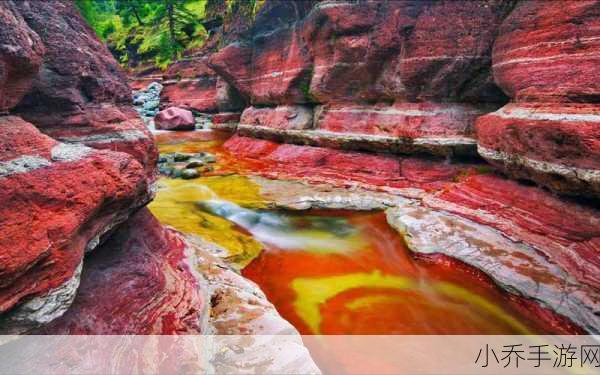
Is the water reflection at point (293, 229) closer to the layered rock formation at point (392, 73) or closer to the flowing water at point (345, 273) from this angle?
the flowing water at point (345, 273)

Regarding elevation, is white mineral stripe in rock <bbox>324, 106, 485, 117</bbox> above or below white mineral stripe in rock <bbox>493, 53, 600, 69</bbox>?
below

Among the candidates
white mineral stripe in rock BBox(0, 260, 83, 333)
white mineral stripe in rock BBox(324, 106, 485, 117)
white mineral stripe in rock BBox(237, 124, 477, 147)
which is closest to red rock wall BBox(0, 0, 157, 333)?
white mineral stripe in rock BBox(0, 260, 83, 333)

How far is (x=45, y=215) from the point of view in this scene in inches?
110

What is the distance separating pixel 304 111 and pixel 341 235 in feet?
24.4

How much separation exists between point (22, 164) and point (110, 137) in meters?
1.75

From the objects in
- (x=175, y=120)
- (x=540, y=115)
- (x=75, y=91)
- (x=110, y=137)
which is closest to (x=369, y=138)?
(x=540, y=115)

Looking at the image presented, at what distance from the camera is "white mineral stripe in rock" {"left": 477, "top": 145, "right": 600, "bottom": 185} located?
5371mm

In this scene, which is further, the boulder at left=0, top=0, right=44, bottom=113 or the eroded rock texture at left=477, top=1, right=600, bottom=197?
the eroded rock texture at left=477, top=1, right=600, bottom=197

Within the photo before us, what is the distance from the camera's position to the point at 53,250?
267 centimetres

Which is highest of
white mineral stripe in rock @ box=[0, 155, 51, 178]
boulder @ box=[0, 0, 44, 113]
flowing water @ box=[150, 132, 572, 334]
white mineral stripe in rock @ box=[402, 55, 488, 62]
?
white mineral stripe in rock @ box=[402, 55, 488, 62]

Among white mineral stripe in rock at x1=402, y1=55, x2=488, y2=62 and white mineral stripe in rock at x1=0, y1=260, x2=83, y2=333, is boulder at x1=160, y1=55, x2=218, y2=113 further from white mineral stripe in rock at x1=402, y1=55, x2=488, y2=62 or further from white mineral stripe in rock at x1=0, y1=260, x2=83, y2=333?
white mineral stripe in rock at x1=0, y1=260, x2=83, y2=333

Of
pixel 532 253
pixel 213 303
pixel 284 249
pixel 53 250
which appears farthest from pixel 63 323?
pixel 532 253

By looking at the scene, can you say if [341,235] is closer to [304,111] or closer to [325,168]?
[325,168]

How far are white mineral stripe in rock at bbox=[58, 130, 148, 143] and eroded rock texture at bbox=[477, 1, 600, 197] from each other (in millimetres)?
6477
